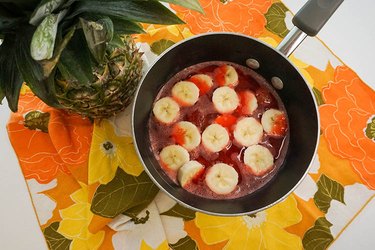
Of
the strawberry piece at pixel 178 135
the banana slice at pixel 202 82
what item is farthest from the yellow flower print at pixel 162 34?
the strawberry piece at pixel 178 135

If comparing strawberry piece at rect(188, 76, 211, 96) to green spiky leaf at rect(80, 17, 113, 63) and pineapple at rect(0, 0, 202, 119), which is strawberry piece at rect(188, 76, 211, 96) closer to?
pineapple at rect(0, 0, 202, 119)

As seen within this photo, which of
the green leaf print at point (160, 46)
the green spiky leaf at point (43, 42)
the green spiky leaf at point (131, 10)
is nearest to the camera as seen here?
the green spiky leaf at point (43, 42)

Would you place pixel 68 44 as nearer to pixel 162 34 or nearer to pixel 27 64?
pixel 27 64

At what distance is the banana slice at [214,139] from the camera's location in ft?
2.64

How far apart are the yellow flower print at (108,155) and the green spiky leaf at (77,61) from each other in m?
0.25

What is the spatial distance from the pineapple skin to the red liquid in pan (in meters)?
0.11

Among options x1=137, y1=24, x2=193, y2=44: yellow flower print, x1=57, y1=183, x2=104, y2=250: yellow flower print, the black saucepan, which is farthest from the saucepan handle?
x1=57, y1=183, x2=104, y2=250: yellow flower print

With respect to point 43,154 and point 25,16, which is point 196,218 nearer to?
point 43,154

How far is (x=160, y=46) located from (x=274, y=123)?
29cm

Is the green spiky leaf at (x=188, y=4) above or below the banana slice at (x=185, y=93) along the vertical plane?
above

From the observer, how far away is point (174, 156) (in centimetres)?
79

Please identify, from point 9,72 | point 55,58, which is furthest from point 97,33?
point 9,72

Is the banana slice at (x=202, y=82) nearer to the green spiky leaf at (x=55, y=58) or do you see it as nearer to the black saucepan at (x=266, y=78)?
the black saucepan at (x=266, y=78)

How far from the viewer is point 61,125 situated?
Answer: 2.70 feet
